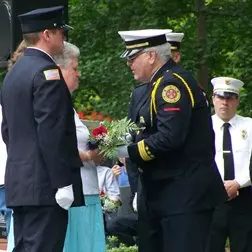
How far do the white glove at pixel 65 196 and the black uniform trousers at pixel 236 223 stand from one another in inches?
119

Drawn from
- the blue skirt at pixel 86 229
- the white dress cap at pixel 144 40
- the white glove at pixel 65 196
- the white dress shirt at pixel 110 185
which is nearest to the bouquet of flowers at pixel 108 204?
the white dress shirt at pixel 110 185

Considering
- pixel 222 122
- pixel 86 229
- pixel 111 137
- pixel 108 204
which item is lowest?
pixel 108 204

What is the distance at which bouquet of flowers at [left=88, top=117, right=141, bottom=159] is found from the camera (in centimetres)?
675

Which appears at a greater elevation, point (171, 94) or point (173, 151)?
→ point (171, 94)

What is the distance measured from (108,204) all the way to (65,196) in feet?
16.9

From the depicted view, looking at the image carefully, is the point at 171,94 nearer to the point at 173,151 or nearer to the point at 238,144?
the point at 173,151

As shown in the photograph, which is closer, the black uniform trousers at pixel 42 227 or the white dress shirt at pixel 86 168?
the black uniform trousers at pixel 42 227

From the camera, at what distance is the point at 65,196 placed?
595 centimetres

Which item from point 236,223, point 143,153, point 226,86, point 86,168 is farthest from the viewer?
point 226,86

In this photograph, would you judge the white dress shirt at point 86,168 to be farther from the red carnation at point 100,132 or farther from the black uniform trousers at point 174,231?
the black uniform trousers at point 174,231

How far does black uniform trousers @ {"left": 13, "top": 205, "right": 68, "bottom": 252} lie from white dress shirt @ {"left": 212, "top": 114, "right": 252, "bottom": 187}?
300 centimetres

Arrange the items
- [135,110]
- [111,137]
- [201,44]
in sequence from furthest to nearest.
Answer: [201,44] → [135,110] → [111,137]

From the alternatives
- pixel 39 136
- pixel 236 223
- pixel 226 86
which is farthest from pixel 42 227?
pixel 226 86

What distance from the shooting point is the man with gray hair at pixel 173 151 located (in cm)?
657
